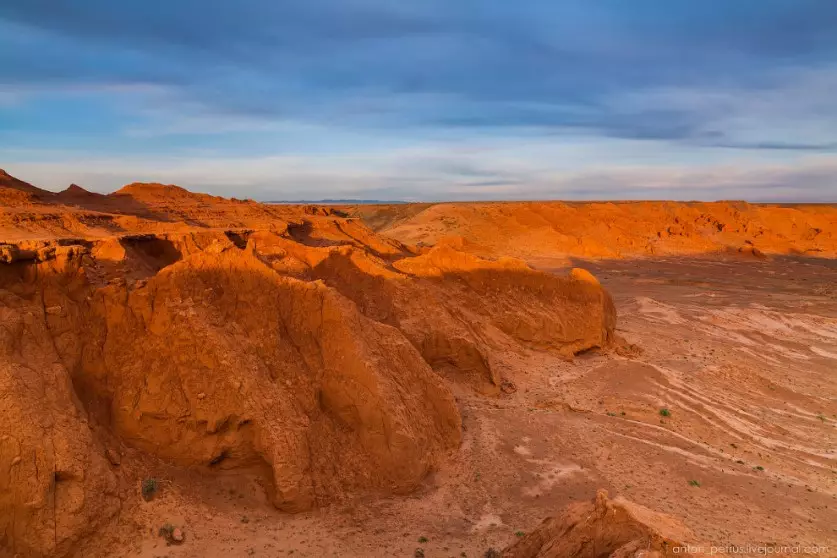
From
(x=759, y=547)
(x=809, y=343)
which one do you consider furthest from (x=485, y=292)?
(x=809, y=343)

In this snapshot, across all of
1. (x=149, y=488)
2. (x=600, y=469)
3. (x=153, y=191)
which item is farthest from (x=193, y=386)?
(x=153, y=191)

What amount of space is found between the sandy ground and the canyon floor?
0.06 meters

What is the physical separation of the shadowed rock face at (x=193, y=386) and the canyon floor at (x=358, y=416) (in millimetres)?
39

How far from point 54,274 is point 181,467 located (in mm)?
4256

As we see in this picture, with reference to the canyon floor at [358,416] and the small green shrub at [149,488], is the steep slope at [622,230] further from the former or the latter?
the small green shrub at [149,488]

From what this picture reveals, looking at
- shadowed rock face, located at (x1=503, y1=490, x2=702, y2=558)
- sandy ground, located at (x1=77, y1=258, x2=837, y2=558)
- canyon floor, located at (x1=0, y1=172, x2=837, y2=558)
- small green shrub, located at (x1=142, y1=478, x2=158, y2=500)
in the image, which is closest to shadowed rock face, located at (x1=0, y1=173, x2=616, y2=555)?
canyon floor, located at (x1=0, y1=172, x2=837, y2=558)

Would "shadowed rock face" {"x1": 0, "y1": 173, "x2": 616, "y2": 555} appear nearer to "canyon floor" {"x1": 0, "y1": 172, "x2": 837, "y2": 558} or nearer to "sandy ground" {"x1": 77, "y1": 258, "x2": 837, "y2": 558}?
"canyon floor" {"x1": 0, "y1": 172, "x2": 837, "y2": 558}

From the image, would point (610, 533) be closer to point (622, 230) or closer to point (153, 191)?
point (153, 191)

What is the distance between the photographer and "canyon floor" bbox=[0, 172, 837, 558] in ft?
27.0

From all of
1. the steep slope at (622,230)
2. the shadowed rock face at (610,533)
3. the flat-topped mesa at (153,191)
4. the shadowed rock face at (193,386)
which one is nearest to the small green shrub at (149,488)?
the shadowed rock face at (193,386)

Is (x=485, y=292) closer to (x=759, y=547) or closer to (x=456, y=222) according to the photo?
(x=759, y=547)

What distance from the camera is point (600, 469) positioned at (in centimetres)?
1162

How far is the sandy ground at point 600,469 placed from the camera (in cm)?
880

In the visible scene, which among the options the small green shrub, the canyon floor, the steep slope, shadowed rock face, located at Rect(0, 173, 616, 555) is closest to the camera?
shadowed rock face, located at Rect(0, 173, 616, 555)
